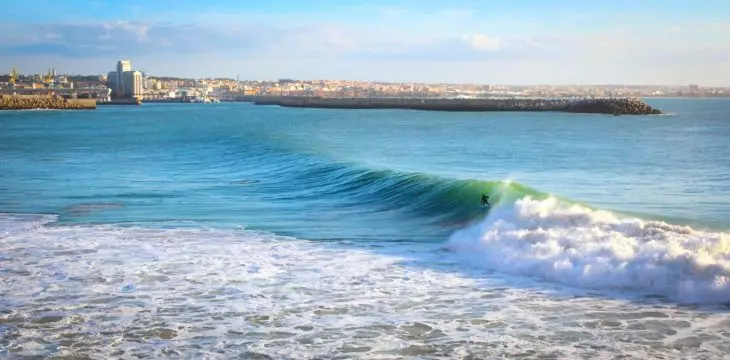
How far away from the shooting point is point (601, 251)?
9.49 metres

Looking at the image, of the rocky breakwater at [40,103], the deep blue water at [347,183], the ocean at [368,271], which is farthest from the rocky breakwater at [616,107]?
the rocky breakwater at [40,103]

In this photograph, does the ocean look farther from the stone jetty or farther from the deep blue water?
the stone jetty

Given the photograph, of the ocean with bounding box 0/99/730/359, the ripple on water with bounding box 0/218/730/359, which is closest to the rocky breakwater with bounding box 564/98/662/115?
the ocean with bounding box 0/99/730/359

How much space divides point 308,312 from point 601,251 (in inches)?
147

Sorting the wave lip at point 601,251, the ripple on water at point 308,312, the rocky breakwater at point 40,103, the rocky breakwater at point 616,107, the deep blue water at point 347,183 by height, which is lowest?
the rocky breakwater at point 40,103

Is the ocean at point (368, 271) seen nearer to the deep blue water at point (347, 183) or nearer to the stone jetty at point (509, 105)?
the deep blue water at point (347, 183)

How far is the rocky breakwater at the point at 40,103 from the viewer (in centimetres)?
12362

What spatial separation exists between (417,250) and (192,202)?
6.83 metres

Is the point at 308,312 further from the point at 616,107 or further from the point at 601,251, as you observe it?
the point at 616,107

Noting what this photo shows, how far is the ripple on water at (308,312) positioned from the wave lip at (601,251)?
22.5 inches

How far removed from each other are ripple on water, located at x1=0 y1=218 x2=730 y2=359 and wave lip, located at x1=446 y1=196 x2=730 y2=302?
573 mm

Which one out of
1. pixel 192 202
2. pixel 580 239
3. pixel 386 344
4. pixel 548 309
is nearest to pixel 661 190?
pixel 580 239

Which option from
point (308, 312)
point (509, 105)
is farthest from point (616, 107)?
point (308, 312)

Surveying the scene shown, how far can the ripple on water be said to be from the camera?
21.4 feet
